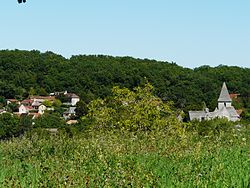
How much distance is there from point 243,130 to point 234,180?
637 cm

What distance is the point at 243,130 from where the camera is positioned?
11.7 m

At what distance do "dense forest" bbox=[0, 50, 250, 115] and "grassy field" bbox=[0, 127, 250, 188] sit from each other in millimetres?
66334

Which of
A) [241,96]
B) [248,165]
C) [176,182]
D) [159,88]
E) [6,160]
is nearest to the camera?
[176,182]

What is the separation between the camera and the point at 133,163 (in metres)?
6.50

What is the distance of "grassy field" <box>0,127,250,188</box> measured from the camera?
17.5 feet

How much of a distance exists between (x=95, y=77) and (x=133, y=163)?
74309 mm

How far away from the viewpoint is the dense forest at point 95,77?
3187 inches

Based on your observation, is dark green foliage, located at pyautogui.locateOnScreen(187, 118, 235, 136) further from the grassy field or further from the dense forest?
the dense forest

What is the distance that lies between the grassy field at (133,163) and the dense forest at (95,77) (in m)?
66.3

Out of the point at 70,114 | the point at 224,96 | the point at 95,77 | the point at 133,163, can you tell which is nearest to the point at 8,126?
the point at 70,114

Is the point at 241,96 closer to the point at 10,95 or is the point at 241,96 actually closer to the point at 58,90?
the point at 58,90

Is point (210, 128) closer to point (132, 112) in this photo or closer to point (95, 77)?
point (132, 112)

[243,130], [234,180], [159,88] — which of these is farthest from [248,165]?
[159,88]

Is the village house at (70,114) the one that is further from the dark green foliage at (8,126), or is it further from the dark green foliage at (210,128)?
the dark green foliage at (210,128)
